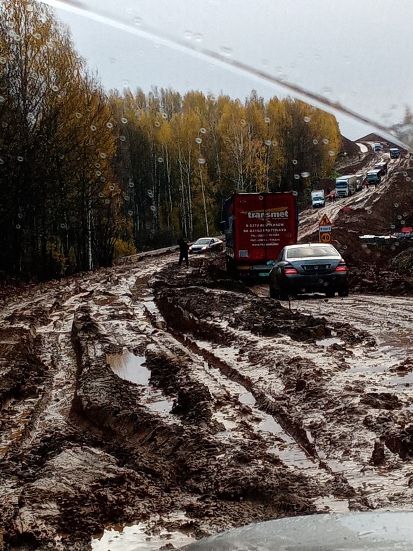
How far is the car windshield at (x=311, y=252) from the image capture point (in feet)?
60.3

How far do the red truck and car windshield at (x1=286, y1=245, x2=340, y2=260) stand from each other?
7.30 m

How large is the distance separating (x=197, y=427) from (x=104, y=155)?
112 ft

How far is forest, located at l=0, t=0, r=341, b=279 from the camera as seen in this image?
31875mm

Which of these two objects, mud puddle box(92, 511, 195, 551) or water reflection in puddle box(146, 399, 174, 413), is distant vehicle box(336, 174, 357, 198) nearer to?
water reflection in puddle box(146, 399, 174, 413)

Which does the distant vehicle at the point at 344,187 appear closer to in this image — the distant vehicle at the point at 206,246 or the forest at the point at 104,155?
the forest at the point at 104,155

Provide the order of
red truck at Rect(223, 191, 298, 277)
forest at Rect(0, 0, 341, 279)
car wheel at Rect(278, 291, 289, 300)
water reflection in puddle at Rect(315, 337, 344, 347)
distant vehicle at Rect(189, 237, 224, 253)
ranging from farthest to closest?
distant vehicle at Rect(189, 237, 224, 253)
forest at Rect(0, 0, 341, 279)
red truck at Rect(223, 191, 298, 277)
car wheel at Rect(278, 291, 289, 300)
water reflection in puddle at Rect(315, 337, 344, 347)

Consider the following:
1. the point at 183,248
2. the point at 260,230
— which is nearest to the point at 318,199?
the point at 183,248

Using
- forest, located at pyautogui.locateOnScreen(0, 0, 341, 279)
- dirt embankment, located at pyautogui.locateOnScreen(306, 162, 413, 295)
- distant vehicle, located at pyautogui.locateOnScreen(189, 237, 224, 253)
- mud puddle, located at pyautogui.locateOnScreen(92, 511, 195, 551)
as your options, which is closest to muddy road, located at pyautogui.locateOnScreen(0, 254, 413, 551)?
mud puddle, located at pyautogui.locateOnScreen(92, 511, 195, 551)

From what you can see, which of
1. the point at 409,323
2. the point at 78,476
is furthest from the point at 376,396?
the point at 409,323

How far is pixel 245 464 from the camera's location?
201 inches

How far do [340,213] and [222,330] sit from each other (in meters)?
43.2

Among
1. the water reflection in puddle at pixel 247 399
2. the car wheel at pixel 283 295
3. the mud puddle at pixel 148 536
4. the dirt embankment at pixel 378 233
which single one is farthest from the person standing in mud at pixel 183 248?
the mud puddle at pixel 148 536

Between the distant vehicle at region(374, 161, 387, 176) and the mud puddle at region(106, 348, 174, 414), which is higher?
the distant vehicle at region(374, 161, 387, 176)

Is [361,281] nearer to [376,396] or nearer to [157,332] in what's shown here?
[157,332]
